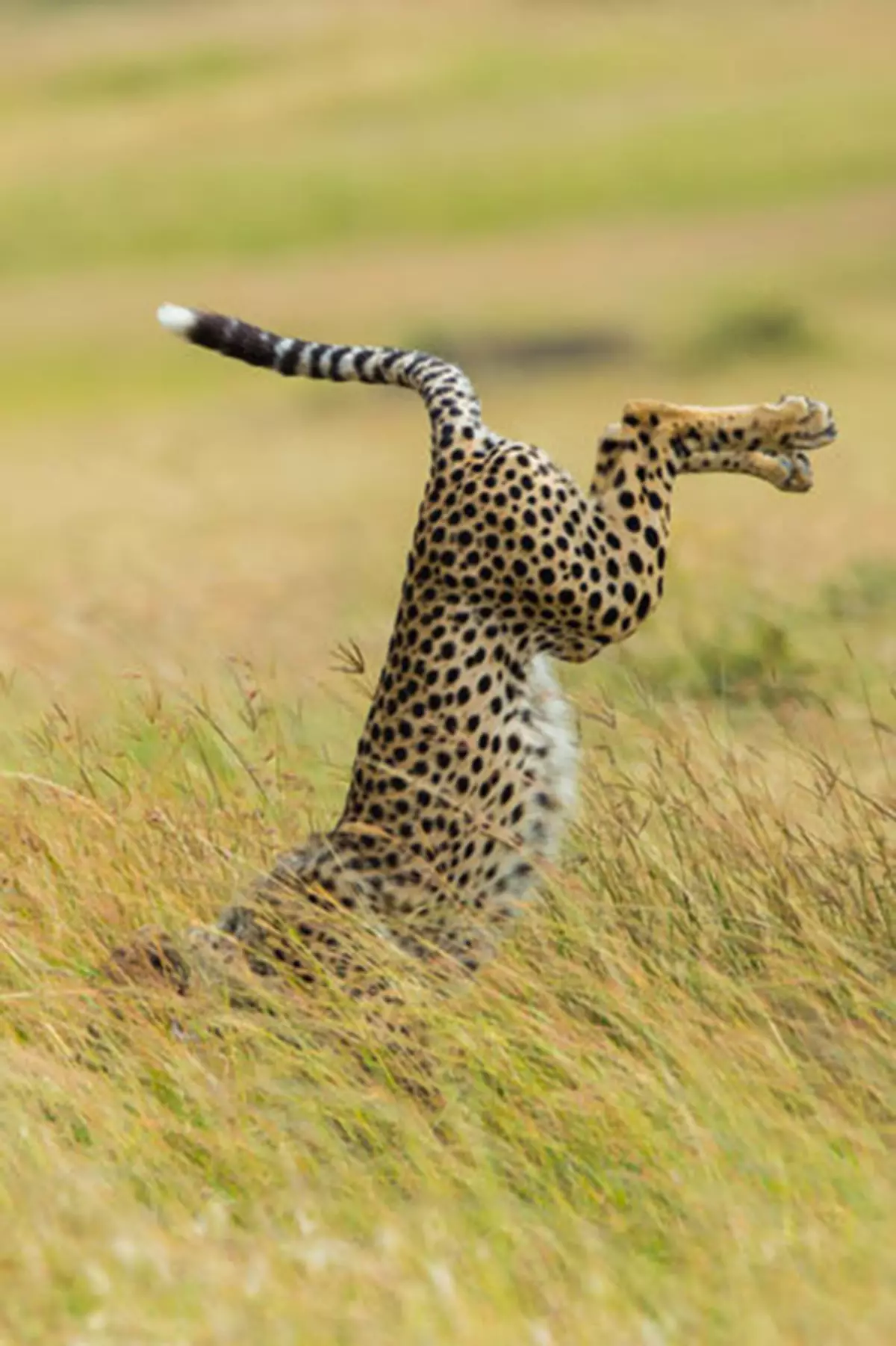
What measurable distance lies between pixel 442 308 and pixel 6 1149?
25.3 metres

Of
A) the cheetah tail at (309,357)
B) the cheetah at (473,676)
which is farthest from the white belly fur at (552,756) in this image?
the cheetah tail at (309,357)

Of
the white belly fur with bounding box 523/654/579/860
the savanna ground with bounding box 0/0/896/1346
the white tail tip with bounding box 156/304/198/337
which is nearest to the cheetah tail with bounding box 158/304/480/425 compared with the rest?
the white tail tip with bounding box 156/304/198/337

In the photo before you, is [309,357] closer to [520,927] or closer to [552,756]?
[552,756]

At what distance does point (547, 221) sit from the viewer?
115 ft

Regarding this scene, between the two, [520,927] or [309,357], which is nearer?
[520,927]

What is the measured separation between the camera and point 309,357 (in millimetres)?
4598

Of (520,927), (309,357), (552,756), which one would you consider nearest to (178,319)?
(309,357)

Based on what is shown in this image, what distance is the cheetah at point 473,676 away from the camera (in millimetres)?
4309

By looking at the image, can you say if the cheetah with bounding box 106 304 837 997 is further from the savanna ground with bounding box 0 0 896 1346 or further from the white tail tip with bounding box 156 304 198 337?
the savanna ground with bounding box 0 0 896 1346

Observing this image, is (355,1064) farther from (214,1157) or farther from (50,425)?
(50,425)

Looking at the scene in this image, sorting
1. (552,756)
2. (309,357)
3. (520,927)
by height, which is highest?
(309,357)

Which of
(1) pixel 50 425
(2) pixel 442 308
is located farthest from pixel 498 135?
(1) pixel 50 425

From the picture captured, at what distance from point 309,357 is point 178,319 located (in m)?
0.24

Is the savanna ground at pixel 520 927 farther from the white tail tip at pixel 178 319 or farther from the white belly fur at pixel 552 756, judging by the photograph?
the white tail tip at pixel 178 319
